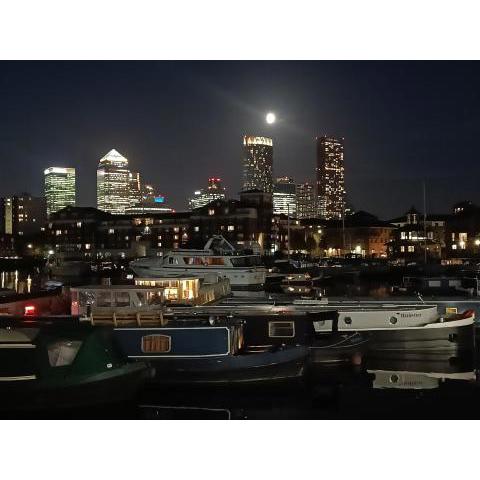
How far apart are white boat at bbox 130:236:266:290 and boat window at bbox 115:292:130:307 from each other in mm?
18704

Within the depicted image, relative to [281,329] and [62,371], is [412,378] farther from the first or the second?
[62,371]

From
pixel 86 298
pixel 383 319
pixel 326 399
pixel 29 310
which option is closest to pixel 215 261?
pixel 29 310

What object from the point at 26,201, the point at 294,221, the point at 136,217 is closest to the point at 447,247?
the point at 294,221

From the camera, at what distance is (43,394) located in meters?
15.4

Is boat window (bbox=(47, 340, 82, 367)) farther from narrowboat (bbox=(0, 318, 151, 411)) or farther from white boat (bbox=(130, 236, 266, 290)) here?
white boat (bbox=(130, 236, 266, 290))

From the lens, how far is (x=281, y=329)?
810 inches

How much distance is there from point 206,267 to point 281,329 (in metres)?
19.0

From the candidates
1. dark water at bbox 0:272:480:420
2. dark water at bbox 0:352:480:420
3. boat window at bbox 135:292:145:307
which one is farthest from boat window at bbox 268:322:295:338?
boat window at bbox 135:292:145:307

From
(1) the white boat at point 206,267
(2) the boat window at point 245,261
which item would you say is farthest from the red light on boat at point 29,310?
(2) the boat window at point 245,261

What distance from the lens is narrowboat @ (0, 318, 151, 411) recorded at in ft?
50.6

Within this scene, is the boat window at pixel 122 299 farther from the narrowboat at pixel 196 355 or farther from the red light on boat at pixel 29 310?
the red light on boat at pixel 29 310

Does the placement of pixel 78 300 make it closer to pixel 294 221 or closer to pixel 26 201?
pixel 294 221

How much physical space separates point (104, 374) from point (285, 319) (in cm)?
677
